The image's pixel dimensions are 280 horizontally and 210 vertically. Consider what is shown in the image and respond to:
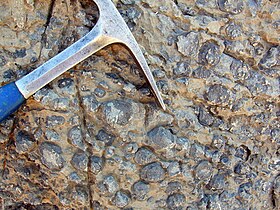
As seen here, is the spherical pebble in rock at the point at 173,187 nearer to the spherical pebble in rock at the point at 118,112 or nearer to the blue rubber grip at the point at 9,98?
the spherical pebble in rock at the point at 118,112

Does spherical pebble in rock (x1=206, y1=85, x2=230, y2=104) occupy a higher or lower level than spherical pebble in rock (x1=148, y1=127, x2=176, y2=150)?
higher

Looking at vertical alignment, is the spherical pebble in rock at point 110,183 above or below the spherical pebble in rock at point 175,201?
above

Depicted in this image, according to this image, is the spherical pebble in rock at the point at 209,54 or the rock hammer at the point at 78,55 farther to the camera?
the spherical pebble in rock at the point at 209,54

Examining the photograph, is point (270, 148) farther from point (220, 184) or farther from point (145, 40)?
point (145, 40)

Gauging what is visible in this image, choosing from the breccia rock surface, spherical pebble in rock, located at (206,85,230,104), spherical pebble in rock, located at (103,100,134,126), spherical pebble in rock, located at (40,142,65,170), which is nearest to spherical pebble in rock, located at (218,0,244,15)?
the breccia rock surface

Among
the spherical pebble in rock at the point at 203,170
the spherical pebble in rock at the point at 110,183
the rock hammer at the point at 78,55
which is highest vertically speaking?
the rock hammer at the point at 78,55

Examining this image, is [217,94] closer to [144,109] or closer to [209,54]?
[209,54]

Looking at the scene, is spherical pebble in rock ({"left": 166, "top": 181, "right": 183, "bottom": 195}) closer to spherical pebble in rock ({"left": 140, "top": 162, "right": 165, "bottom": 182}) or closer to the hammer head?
spherical pebble in rock ({"left": 140, "top": 162, "right": 165, "bottom": 182})

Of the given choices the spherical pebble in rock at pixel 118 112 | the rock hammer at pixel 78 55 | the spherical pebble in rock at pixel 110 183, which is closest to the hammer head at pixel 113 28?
the rock hammer at pixel 78 55
